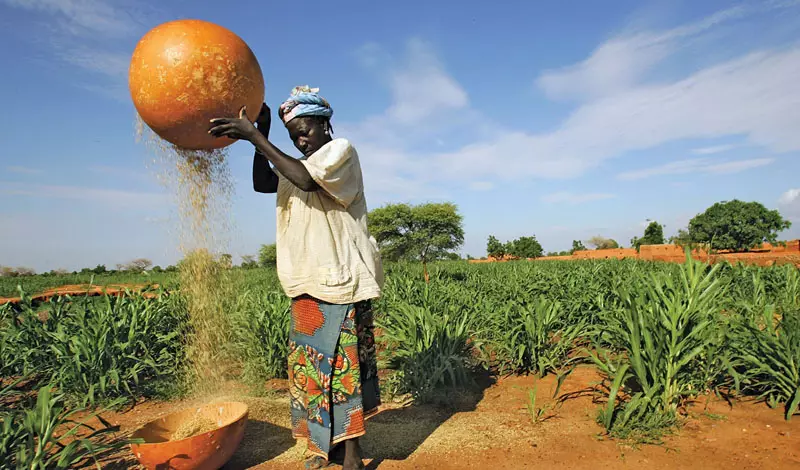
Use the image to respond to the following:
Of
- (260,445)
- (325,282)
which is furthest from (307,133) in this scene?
(260,445)

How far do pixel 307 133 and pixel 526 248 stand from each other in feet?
116

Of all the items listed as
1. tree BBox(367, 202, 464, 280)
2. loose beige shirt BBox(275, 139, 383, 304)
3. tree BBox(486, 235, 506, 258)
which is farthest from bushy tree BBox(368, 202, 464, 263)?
loose beige shirt BBox(275, 139, 383, 304)

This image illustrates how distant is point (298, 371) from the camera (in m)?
2.21

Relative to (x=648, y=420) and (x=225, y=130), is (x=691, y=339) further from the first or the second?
(x=225, y=130)

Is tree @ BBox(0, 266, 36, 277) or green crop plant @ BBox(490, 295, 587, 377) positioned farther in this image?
tree @ BBox(0, 266, 36, 277)

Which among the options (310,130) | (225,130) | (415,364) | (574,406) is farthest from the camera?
(415,364)

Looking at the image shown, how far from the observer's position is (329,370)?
2.12 m

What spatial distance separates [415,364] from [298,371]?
1.34m

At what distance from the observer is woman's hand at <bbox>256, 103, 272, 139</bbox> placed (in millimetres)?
2342

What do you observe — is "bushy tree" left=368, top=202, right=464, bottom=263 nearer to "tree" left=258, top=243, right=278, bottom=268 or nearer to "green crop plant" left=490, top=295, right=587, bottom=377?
"green crop plant" left=490, top=295, right=587, bottom=377

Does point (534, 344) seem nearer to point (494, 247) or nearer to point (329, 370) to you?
point (329, 370)

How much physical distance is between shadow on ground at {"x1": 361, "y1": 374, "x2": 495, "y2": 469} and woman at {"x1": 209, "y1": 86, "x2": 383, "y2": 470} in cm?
36

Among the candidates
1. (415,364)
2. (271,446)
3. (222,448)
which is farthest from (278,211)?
(415,364)

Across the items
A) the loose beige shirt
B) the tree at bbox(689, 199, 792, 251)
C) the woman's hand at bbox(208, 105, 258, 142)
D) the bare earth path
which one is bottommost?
the bare earth path
